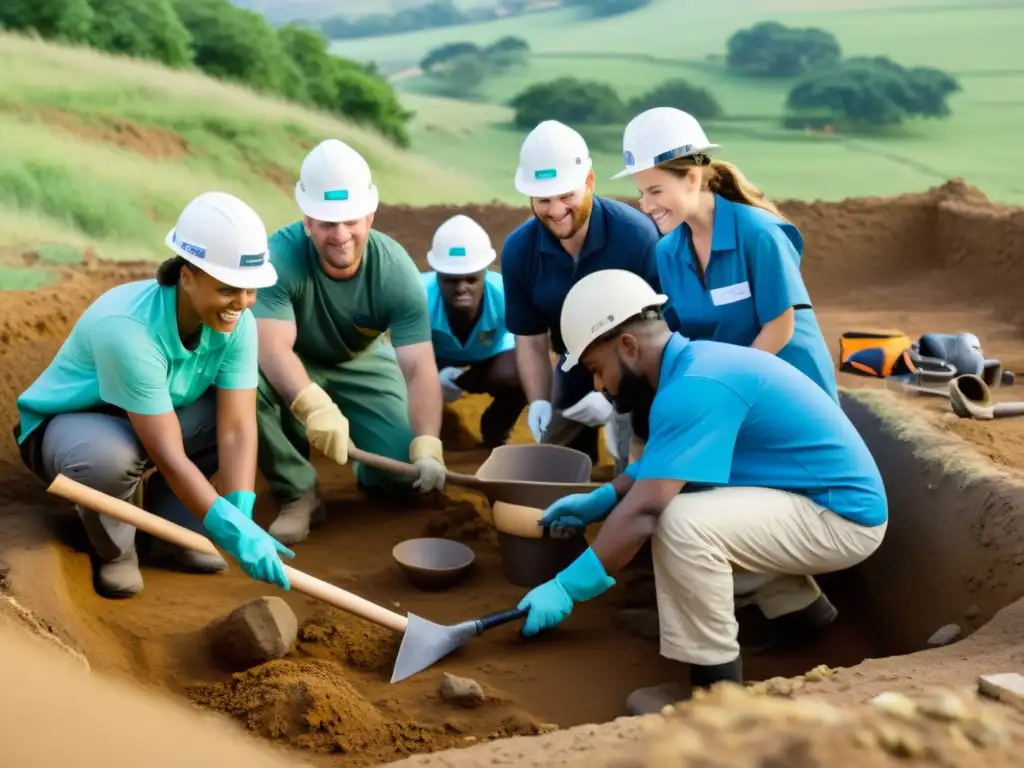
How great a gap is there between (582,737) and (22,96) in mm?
7316

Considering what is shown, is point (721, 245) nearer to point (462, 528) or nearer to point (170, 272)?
point (462, 528)

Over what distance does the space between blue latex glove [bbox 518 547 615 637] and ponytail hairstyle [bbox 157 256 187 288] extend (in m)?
1.45

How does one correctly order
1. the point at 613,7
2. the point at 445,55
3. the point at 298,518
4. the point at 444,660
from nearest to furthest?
the point at 444,660
the point at 298,518
the point at 445,55
the point at 613,7

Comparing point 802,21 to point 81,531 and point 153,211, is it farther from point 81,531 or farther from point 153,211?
point 81,531

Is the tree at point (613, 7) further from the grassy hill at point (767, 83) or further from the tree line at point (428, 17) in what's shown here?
the grassy hill at point (767, 83)

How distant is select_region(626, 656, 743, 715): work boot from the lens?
297cm

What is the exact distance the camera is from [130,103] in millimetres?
8617

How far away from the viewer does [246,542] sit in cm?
324

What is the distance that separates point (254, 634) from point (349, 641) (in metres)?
0.33

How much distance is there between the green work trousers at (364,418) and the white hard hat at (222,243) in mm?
1223

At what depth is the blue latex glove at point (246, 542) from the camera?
324cm

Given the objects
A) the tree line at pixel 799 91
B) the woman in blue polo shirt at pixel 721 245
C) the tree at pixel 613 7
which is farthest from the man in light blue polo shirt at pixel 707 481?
the tree at pixel 613 7

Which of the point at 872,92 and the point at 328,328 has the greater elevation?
the point at 872,92

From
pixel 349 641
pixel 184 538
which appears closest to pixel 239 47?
pixel 184 538
